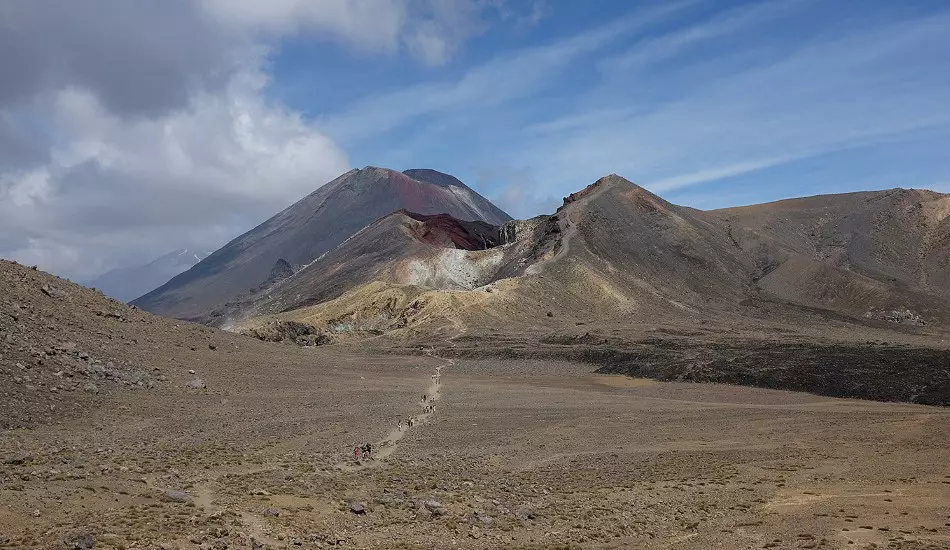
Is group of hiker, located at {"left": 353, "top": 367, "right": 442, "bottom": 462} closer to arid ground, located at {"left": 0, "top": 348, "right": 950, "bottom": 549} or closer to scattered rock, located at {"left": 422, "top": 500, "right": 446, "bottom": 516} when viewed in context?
arid ground, located at {"left": 0, "top": 348, "right": 950, "bottom": 549}

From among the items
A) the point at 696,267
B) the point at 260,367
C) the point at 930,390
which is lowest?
the point at 930,390

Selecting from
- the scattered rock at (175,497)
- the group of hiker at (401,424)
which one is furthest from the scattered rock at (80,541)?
the group of hiker at (401,424)

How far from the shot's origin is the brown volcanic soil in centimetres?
1438

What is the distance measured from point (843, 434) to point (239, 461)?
22.8m

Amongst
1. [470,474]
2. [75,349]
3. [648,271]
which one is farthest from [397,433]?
[648,271]

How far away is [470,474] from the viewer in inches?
803

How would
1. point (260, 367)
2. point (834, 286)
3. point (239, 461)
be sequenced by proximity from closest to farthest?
point (239, 461) < point (260, 367) < point (834, 286)

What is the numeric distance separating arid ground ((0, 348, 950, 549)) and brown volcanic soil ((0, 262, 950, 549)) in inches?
3.2

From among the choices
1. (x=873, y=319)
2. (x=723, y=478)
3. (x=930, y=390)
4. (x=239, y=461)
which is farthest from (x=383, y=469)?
(x=873, y=319)

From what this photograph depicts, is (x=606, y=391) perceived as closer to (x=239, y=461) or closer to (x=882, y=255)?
(x=239, y=461)

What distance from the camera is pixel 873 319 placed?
86.1 metres

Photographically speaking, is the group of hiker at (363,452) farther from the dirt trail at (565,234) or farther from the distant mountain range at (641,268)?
the dirt trail at (565,234)

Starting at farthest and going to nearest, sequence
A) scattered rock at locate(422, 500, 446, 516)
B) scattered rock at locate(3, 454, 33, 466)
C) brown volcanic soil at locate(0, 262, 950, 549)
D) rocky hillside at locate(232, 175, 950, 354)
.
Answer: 1. rocky hillside at locate(232, 175, 950, 354)
2. scattered rock at locate(3, 454, 33, 466)
3. scattered rock at locate(422, 500, 446, 516)
4. brown volcanic soil at locate(0, 262, 950, 549)

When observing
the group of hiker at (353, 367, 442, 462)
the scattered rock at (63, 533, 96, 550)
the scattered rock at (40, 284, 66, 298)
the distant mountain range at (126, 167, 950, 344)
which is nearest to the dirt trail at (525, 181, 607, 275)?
the distant mountain range at (126, 167, 950, 344)
